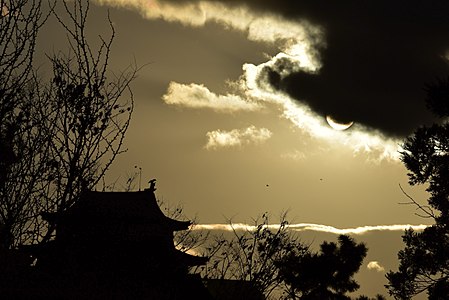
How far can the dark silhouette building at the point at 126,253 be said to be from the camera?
2212cm

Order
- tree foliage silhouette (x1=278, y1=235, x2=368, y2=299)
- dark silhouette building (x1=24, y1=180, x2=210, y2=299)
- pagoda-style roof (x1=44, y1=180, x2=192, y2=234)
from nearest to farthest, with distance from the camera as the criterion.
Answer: dark silhouette building (x1=24, y1=180, x2=210, y2=299)
pagoda-style roof (x1=44, y1=180, x2=192, y2=234)
tree foliage silhouette (x1=278, y1=235, x2=368, y2=299)

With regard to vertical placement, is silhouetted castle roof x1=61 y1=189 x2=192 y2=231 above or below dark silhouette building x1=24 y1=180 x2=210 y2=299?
above

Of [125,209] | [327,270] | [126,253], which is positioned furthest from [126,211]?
[327,270]

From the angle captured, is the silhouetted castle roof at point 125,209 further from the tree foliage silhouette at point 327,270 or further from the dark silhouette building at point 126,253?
the tree foliage silhouette at point 327,270

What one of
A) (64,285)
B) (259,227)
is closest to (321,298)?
(259,227)

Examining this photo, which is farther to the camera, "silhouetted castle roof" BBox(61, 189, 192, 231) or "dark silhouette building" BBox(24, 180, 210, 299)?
"silhouetted castle roof" BBox(61, 189, 192, 231)

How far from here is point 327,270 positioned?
37844 mm

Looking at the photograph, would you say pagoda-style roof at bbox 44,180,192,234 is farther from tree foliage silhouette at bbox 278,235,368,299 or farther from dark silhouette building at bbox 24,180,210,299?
tree foliage silhouette at bbox 278,235,368,299

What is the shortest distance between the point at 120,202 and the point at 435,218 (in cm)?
1275

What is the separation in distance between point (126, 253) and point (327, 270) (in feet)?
59.0

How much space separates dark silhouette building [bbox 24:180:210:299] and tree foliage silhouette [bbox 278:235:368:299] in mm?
A: 11845

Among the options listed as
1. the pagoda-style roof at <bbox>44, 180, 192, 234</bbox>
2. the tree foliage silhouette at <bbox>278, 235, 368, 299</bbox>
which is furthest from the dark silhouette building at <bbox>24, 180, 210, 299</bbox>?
the tree foliage silhouette at <bbox>278, 235, 368, 299</bbox>

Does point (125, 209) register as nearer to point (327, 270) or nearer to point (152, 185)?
point (152, 185)

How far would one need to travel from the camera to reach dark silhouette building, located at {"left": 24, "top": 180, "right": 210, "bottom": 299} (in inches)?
871
